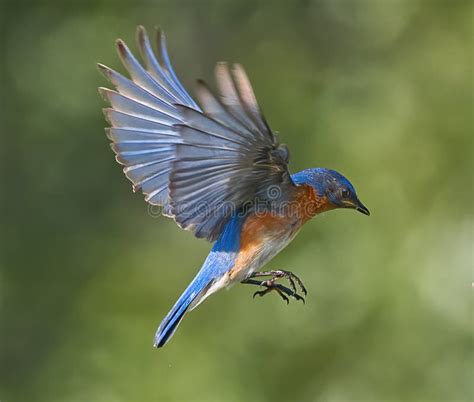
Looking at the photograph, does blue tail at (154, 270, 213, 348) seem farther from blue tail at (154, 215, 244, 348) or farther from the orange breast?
the orange breast

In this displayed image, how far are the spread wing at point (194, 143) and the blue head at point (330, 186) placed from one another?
242mm

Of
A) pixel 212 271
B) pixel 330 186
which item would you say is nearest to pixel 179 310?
pixel 212 271

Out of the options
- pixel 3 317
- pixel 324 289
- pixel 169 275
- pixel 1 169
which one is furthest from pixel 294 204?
pixel 1 169

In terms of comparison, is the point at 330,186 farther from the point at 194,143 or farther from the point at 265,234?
the point at 194,143

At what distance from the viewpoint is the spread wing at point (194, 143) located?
3783mm

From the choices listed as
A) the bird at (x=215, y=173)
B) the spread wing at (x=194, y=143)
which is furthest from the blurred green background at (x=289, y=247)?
the spread wing at (x=194, y=143)

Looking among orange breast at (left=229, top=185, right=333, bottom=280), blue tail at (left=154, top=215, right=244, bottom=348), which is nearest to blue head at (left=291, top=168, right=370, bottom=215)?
orange breast at (left=229, top=185, right=333, bottom=280)

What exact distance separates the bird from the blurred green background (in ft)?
4.75

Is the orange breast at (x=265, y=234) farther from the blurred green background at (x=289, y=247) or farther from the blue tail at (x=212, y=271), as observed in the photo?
the blurred green background at (x=289, y=247)

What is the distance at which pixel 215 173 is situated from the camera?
4.23 m

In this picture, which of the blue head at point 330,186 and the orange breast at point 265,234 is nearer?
the orange breast at point 265,234

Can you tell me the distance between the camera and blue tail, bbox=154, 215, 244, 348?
451 centimetres

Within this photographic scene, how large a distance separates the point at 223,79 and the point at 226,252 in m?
1.41

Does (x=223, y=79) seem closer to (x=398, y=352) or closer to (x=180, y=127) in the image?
(x=180, y=127)
